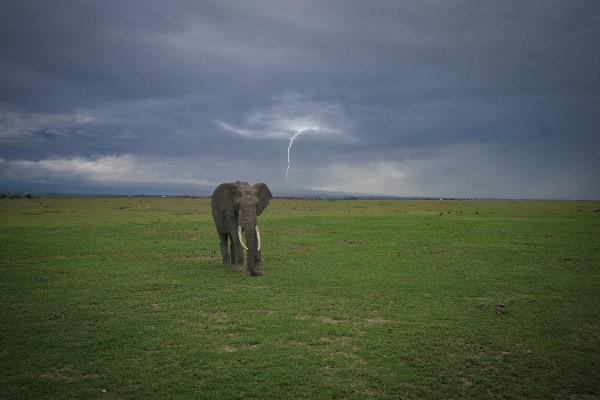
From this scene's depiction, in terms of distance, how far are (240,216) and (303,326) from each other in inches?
305

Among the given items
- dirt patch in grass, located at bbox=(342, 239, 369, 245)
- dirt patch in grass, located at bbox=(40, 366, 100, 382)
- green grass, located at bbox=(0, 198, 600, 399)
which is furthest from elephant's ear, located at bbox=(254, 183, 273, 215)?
dirt patch in grass, located at bbox=(40, 366, 100, 382)

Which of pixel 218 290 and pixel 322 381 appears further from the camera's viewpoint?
pixel 218 290

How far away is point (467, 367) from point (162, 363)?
6.31 metres

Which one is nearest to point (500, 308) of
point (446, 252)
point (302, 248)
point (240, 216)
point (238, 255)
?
point (240, 216)

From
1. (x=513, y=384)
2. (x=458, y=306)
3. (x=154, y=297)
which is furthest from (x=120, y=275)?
(x=513, y=384)

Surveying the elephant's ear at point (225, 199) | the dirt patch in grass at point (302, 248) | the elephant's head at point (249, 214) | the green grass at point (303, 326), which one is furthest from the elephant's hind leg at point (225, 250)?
the dirt patch in grass at point (302, 248)

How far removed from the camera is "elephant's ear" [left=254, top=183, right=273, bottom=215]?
18.9m

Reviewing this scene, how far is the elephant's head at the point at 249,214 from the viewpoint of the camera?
1695cm

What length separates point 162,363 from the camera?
8547 mm

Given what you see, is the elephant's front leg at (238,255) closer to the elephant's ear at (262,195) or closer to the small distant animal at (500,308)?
the elephant's ear at (262,195)

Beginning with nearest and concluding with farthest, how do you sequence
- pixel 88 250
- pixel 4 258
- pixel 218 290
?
pixel 218 290 → pixel 4 258 → pixel 88 250

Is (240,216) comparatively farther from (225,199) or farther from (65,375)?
(65,375)

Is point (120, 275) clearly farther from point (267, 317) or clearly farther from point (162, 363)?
point (162, 363)

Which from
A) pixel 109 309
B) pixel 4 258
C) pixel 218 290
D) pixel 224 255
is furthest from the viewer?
pixel 4 258
